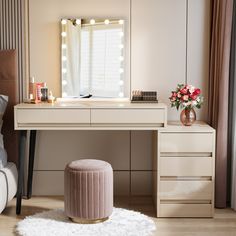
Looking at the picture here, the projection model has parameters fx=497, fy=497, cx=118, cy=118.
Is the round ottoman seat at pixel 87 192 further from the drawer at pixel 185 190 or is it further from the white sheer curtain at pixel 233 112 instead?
the white sheer curtain at pixel 233 112

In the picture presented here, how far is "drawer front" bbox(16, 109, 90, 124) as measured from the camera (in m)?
3.74

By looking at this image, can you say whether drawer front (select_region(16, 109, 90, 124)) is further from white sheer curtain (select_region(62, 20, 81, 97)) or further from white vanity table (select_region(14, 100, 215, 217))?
white sheer curtain (select_region(62, 20, 81, 97))

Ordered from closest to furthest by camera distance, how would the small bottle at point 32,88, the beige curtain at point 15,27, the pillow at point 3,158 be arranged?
1. the pillow at point 3,158
2. the small bottle at point 32,88
3. the beige curtain at point 15,27

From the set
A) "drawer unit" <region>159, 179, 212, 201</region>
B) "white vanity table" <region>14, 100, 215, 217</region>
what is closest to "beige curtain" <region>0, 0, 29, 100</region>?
"white vanity table" <region>14, 100, 215, 217</region>

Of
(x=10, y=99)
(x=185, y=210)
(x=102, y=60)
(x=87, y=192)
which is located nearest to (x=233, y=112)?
(x=185, y=210)

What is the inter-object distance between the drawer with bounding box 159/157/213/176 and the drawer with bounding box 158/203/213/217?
25cm

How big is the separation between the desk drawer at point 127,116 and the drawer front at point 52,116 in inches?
3.3

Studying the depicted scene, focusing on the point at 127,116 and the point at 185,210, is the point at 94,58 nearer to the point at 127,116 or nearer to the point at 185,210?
the point at 127,116

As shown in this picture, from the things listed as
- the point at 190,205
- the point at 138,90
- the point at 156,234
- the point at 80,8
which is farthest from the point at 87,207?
the point at 80,8

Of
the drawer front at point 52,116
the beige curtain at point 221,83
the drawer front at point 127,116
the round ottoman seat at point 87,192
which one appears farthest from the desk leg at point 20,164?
the beige curtain at point 221,83

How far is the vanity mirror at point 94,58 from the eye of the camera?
13.9 feet

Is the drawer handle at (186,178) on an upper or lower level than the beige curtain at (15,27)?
lower

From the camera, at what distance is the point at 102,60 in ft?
14.0

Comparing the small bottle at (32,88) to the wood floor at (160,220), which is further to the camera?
the small bottle at (32,88)
